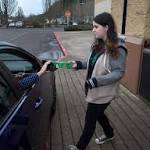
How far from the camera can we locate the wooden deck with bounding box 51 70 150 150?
4.58 m

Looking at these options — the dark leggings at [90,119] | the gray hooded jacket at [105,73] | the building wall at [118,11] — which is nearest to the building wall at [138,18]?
the building wall at [118,11]

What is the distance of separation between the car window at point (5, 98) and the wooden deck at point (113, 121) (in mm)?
1911

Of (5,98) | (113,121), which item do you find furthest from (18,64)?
(113,121)

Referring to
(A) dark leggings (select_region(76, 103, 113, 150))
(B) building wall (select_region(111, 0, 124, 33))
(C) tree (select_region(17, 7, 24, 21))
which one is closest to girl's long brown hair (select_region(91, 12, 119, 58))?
(A) dark leggings (select_region(76, 103, 113, 150))

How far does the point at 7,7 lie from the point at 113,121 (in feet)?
283

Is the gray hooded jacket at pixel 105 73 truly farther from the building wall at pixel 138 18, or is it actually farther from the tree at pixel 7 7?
the tree at pixel 7 7

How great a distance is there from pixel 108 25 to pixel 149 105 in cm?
312

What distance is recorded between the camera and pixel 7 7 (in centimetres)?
8794

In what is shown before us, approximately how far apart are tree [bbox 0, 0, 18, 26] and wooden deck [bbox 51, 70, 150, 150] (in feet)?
262

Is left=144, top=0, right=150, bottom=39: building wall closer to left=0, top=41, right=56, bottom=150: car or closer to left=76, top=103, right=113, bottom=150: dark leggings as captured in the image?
left=76, top=103, right=113, bottom=150: dark leggings

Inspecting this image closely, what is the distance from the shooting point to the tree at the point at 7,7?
8569cm

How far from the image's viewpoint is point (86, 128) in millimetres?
3936

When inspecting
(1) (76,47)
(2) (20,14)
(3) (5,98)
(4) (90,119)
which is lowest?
(2) (20,14)

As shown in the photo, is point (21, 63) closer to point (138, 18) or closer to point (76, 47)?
point (138, 18)
